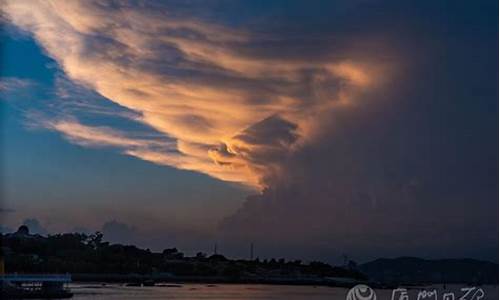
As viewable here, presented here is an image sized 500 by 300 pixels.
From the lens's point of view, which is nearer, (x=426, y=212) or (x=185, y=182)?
(x=185, y=182)

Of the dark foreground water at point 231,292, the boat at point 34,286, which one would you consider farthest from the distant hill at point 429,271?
the boat at point 34,286

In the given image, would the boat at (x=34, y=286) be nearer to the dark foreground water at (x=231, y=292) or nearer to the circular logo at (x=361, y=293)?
the dark foreground water at (x=231, y=292)

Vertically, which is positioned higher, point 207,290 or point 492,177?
point 492,177

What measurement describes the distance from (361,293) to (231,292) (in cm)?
68

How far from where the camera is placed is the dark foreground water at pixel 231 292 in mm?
4195

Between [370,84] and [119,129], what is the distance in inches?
54.6

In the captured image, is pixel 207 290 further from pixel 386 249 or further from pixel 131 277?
pixel 386 249

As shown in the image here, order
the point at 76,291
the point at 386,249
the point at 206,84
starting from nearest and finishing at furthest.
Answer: the point at 76,291
the point at 206,84
the point at 386,249

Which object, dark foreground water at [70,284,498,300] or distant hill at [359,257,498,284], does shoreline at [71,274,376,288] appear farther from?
distant hill at [359,257,498,284]

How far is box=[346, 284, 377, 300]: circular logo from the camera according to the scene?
14.5 ft

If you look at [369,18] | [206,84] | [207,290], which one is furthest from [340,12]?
Result: [207,290]

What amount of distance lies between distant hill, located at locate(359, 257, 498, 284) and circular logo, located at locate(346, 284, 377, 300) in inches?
4.3

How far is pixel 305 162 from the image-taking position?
464 centimetres

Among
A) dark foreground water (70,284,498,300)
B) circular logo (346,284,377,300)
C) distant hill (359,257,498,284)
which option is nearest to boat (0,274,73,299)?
dark foreground water (70,284,498,300)
